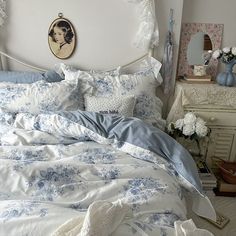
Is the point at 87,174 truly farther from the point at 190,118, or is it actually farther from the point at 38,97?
the point at 190,118

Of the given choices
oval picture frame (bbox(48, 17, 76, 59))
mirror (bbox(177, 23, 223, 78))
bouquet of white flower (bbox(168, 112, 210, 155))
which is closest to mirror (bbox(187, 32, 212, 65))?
mirror (bbox(177, 23, 223, 78))

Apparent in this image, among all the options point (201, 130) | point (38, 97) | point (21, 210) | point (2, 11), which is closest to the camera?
point (21, 210)

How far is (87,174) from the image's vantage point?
1216 millimetres

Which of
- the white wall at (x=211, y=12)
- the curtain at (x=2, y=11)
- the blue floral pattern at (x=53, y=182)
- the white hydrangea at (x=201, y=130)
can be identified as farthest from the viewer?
the white wall at (x=211, y=12)

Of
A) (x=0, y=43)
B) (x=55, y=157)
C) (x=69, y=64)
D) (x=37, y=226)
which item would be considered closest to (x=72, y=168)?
(x=55, y=157)

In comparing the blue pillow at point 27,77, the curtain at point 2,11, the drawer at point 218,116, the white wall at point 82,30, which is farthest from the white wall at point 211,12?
the curtain at point 2,11

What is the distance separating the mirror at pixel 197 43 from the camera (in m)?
2.37

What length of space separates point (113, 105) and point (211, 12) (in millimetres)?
1271

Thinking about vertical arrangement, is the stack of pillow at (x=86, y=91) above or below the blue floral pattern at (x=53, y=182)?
above

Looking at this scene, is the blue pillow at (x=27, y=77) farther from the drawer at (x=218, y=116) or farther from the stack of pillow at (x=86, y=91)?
the drawer at (x=218, y=116)

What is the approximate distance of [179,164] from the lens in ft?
4.63

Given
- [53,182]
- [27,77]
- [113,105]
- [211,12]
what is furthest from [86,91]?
[211,12]

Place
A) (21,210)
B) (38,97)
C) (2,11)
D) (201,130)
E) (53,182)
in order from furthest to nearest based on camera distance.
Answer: (2,11)
(201,130)
(38,97)
(53,182)
(21,210)

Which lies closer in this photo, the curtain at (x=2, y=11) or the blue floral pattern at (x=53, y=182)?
the blue floral pattern at (x=53, y=182)
